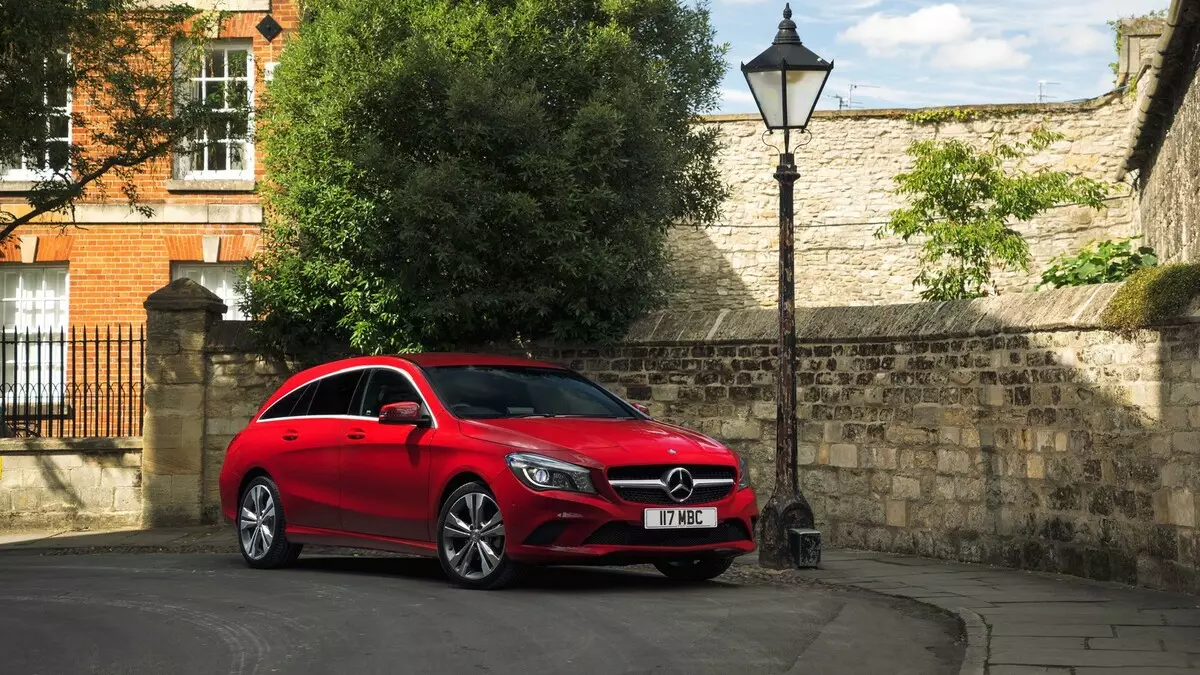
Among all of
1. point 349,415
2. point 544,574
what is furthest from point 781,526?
point 349,415

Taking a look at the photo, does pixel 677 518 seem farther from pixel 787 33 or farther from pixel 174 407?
pixel 174 407

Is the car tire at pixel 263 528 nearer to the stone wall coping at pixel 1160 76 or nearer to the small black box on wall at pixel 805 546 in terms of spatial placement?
the small black box on wall at pixel 805 546

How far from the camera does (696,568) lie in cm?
1083

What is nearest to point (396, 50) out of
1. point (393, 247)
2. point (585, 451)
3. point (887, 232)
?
point (393, 247)

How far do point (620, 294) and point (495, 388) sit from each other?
183 inches

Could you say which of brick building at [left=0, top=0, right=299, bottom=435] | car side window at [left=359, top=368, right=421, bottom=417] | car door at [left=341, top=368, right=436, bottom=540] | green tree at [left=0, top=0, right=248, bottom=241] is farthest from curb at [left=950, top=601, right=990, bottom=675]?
brick building at [left=0, top=0, right=299, bottom=435]

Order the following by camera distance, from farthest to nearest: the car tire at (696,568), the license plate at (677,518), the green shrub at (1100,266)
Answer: the green shrub at (1100,266) < the car tire at (696,568) < the license plate at (677,518)

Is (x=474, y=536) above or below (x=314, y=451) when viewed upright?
below

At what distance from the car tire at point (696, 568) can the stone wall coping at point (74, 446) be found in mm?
7901

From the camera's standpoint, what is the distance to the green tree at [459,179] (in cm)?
1496

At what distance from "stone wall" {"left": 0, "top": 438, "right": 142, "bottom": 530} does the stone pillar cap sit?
1472 mm

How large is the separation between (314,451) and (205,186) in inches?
453

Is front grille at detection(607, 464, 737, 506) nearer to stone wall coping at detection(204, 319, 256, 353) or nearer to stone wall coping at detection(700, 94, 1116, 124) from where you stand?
stone wall coping at detection(204, 319, 256, 353)

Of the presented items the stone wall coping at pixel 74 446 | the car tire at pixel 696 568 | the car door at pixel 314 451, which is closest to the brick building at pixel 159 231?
the stone wall coping at pixel 74 446
